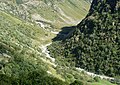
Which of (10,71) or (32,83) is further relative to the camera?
(10,71)

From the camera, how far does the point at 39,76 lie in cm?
10456

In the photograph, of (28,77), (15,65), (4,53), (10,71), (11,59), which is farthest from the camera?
(4,53)

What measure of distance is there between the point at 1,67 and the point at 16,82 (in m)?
67.6

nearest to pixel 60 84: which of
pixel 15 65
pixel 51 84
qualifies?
pixel 51 84

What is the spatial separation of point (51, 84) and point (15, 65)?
68035 millimetres

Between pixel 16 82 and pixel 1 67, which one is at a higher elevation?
pixel 16 82

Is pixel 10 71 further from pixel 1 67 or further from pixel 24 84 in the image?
pixel 24 84

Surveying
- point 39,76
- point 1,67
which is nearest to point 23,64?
point 1,67

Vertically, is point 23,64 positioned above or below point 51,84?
below

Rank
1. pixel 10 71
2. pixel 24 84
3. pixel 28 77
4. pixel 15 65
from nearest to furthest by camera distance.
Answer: pixel 24 84 < pixel 28 77 < pixel 10 71 < pixel 15 65

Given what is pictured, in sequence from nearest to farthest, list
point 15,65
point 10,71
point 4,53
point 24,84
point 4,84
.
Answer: point 4,84 < point 24,84 < point 10,71 < point 15,65 < point 4,53

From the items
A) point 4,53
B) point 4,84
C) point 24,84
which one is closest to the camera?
point 4,84

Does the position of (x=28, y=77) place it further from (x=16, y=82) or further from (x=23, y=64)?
(x=23, y=64)

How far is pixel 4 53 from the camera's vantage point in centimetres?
19188
